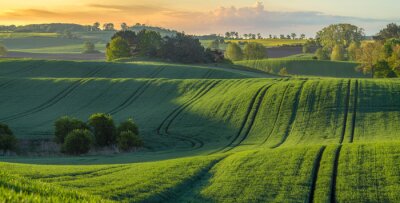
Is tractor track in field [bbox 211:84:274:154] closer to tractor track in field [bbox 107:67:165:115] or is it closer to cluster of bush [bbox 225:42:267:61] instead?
tractor track in field [bbox 107:67:165:115]

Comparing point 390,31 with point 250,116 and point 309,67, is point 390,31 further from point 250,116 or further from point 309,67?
point 250,116

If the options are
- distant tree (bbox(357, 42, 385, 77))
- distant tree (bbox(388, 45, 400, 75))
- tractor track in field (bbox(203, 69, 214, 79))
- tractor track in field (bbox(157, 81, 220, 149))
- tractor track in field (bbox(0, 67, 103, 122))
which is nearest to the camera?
tractor track in field (bbox(157, 81, 220, 149))

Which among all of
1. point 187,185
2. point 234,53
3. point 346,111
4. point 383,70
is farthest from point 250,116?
point 234,53

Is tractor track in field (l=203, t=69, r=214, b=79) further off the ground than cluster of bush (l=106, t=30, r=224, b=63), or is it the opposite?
cluster of bush (l=106, t=30, r=224, b=63)

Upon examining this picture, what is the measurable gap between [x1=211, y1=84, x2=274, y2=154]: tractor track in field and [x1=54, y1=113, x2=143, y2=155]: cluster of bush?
9018 millimetres

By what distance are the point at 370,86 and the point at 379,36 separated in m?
125

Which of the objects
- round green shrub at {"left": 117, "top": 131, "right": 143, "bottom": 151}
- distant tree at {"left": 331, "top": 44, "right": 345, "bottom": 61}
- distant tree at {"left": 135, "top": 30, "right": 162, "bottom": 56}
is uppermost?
distant tree at {"left": 135, "top": 30, "right": 162, "bottom": 56}

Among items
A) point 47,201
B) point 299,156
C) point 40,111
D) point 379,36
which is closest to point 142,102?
point 40,111

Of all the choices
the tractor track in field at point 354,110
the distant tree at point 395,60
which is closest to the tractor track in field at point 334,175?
the tractor track in field at point 354,110

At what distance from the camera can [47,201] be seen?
33.7 ft

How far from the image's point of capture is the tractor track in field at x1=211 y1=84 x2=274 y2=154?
50.0m

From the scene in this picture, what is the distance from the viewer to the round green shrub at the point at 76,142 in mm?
47344

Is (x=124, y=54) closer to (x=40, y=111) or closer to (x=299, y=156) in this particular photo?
(x=40, y=111)

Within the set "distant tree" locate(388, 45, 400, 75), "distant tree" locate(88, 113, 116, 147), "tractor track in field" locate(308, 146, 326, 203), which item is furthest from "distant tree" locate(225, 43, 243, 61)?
"tractor track in field" locate(308, 146, 326, 203)
